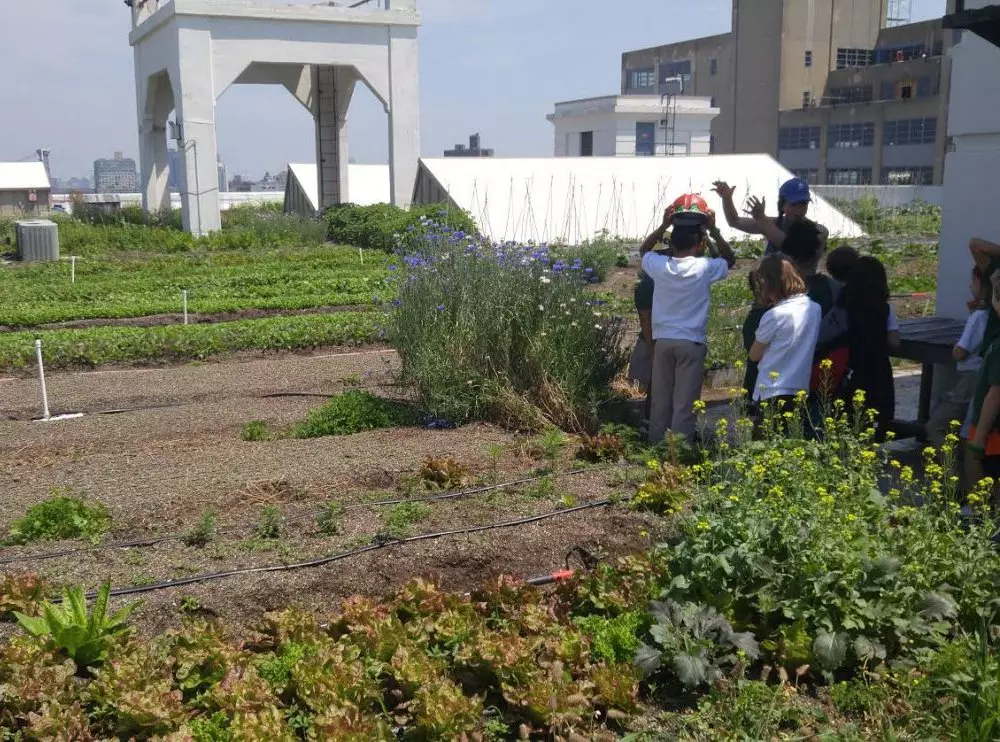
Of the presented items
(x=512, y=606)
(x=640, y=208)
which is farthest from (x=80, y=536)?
(x=640, y=208)

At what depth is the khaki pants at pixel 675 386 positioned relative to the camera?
637 centimetres

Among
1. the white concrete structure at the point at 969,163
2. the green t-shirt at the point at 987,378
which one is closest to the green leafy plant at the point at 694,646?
the green t-shirt at the point at 987,378

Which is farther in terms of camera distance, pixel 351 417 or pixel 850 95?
pixel 850 95

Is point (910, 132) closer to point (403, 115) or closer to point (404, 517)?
point (403, 115)

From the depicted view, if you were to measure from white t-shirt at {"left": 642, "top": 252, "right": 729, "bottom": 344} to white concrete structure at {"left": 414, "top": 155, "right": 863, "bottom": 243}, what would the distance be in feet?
50.0

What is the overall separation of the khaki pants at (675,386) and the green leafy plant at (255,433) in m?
2.79

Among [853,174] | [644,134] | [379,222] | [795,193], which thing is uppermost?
[644,134]

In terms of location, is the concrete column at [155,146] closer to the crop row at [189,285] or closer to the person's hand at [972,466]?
the crop row at [189,285]

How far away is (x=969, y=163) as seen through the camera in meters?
7.34

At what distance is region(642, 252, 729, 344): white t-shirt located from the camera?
6.16 m

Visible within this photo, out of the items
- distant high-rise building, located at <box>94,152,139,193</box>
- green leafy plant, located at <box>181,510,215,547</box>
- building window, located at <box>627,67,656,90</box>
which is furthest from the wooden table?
distant high-rise building, located at <box>94,152,139,193</box>

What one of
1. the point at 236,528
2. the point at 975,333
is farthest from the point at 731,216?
the point at 236,528

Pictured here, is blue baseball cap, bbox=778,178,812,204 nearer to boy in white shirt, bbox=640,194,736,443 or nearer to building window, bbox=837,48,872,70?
boy in white shirt, bbox=640,194,736,443

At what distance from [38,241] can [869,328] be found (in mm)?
18027
